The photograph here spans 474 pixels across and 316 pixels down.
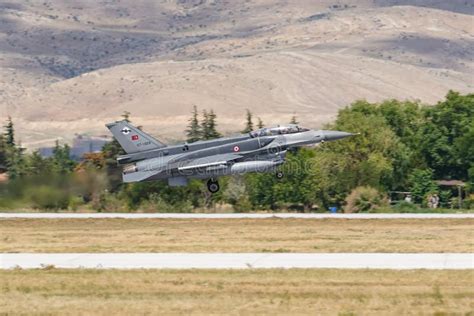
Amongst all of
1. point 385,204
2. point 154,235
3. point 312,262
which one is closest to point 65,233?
point 154,235

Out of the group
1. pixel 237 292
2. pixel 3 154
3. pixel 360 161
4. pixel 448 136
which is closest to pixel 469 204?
pixel 360 161

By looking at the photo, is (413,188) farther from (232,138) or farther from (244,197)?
(232,138)

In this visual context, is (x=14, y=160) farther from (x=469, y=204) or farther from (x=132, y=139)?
(x=469, y=204)

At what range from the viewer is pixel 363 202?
233 ft

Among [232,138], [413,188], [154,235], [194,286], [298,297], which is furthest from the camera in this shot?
[413,188]

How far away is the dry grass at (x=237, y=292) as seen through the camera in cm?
2370

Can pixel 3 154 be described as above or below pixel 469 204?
above

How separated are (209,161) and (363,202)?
903 inches

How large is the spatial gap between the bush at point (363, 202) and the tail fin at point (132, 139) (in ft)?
71.8

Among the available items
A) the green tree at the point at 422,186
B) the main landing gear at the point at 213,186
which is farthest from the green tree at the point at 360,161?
the main landing gear at the point at 213,186

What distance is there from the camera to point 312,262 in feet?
100

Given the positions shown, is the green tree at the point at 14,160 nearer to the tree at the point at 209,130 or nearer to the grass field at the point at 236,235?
the grass field at the point at 236,235

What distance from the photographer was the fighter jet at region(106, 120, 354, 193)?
163 ft

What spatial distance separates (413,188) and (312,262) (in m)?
56.8
